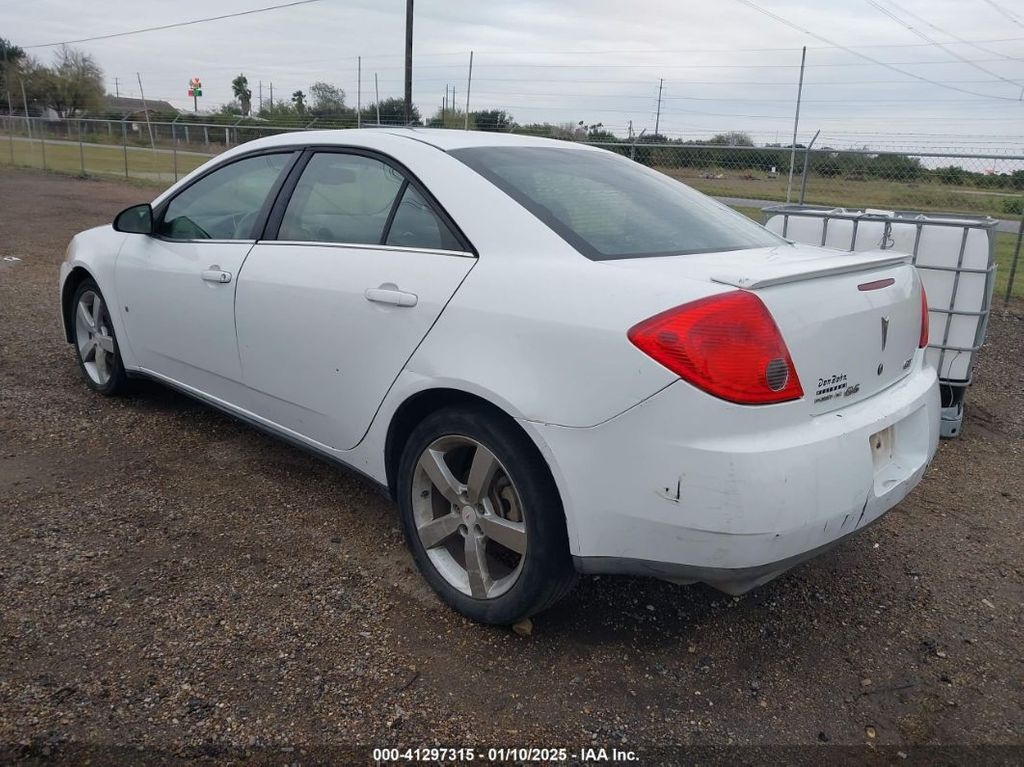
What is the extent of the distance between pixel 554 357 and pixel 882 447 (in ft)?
3.49

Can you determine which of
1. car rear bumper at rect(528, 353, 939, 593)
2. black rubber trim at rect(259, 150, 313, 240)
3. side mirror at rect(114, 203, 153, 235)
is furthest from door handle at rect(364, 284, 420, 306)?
side mirror at rect(114, 203, 153, 235)

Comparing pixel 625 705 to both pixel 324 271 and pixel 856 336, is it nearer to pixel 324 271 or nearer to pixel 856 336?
pixel 856 336

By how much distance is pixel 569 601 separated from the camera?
295 centimetres

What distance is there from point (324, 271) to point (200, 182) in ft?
4.65

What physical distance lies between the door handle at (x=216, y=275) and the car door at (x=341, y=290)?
14 centimetres

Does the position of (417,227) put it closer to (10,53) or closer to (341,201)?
(341,201)

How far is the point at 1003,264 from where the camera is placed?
13039mm

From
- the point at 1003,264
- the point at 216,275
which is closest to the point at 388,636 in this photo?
the point at 216,275

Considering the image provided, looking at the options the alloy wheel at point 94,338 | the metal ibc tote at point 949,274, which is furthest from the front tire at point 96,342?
the metal ibc tote at point 949,274

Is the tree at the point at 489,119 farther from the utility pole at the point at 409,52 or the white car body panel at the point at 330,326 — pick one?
the white car body panel at the point at 330,326

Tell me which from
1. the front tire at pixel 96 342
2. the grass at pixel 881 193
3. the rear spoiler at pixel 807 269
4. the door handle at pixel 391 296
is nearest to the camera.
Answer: the rear spoiler at pixel 807 269

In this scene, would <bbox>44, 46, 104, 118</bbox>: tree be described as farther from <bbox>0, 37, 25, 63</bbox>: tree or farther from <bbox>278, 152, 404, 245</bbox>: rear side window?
<bbox>278, 152, 404, 245</bbox>: rear side window

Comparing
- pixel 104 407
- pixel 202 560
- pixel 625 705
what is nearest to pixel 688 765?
pixel 625 705

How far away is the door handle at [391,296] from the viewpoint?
2775 millimetres
